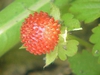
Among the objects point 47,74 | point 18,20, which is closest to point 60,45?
point 18,20

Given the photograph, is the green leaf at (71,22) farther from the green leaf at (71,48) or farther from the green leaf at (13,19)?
the green leaf at (13,19)

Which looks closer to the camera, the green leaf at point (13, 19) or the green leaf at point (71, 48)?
the green leaf at point (71, 48)

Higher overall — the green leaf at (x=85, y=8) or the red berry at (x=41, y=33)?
the red berry at (x=41, y=33)

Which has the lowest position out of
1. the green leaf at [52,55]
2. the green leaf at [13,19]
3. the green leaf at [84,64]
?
the green leaf at [84,64]

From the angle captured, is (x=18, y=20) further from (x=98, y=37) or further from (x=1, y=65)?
(x=1, y=65)

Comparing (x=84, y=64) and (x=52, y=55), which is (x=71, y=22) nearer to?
(x=52, y=55)

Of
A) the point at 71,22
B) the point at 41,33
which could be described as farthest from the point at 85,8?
the point at 41,33

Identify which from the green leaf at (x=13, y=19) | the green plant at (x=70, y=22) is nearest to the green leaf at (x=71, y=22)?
the green plant at (x=70, y=22)
